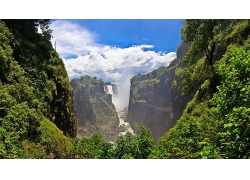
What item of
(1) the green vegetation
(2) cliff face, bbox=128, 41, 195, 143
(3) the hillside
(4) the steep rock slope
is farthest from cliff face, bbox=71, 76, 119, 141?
(1) the green vegetation

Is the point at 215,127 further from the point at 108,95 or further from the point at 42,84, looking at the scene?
the point at 108,95

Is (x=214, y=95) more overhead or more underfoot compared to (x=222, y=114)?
more overhead

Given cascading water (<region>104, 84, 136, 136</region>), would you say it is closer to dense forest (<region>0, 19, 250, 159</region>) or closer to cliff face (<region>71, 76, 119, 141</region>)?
cliff face (<region>71, 76, 119, 141</region>)

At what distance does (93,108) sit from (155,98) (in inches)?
1238

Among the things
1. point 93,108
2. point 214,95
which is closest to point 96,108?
point 93,108

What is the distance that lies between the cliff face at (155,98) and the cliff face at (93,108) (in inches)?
499

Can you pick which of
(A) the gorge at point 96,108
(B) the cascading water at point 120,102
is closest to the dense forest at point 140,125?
(A) the gorge at point 96,108

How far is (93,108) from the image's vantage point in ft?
366

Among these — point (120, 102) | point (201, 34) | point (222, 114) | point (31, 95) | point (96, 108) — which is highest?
point (120, 102)

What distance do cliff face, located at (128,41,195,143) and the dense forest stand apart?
4270 centimetres

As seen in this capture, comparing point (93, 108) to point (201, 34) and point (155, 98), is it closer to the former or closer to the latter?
point (155, 98)

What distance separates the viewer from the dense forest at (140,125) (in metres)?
7.09

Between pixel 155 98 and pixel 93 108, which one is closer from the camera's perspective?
pixel 155 98

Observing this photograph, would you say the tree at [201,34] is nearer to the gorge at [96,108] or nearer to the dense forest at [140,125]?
the dense forest at [140,125]
